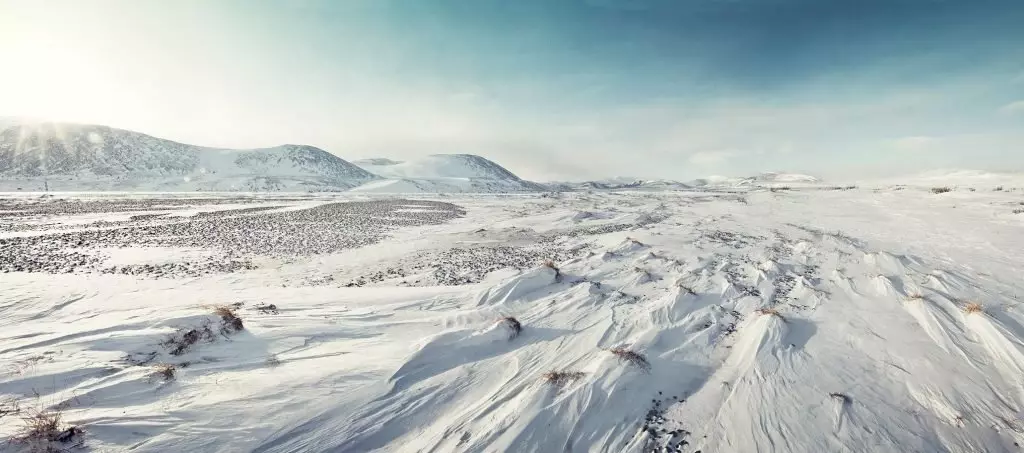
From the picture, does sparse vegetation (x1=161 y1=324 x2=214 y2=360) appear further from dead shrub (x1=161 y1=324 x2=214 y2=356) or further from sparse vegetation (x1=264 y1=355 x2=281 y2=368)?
sparse vegetation (x1=264 y1=355 x2=281 y2=368)

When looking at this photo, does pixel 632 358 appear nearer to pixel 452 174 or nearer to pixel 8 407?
pixel 8 407

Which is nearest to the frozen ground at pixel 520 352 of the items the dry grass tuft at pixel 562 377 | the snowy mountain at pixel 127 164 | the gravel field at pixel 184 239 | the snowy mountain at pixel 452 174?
the dry grass tuft at pixel 562 377

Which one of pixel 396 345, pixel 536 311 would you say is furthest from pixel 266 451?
pixel 536 311

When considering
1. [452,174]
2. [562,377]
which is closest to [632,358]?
[562,377]

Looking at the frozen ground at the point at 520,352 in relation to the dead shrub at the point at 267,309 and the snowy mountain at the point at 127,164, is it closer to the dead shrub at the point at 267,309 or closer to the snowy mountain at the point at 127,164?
the dead shrub at the point at 267,309

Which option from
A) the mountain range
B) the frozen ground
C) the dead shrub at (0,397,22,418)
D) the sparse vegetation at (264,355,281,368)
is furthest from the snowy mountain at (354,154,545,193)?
the dead shrub at (0,397,22,418)

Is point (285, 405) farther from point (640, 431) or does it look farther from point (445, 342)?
point (640, 431)
